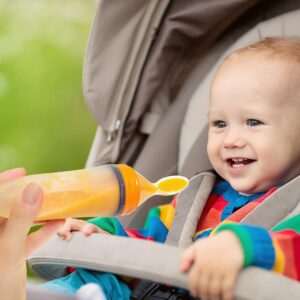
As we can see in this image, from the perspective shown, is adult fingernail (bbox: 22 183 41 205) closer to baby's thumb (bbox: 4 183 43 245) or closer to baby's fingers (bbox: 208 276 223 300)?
baby's thumb (bbox: 4 183 43 245)

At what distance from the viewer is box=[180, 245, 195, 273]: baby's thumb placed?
72cm

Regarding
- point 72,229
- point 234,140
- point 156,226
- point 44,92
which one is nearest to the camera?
point 72,229

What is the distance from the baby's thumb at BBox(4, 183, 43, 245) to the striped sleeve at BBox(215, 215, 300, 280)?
23 centimetres

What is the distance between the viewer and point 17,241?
0.78 metres

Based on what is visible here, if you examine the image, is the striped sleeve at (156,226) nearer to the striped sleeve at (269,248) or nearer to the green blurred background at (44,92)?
the striped sleeve at (269,248)

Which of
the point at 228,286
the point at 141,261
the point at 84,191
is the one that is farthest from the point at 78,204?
the point at 228,286

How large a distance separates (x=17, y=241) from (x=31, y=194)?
0.06m

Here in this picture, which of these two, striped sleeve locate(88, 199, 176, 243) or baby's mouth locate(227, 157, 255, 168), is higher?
baby's mouth locate(227, 157, 255, 168)

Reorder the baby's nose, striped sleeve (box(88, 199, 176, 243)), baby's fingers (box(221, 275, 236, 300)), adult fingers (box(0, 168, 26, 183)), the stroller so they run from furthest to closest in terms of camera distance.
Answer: the stroller → striped sleeve (box(88, 199, 176, 243)) → the baby's nose → adult fingers (box(0, 168, 26, 183)) → baby's fingers (box(221, 275, 236, 300))

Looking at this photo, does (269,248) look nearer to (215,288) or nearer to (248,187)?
(215,288)

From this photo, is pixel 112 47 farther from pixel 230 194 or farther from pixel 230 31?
pixel 230 194

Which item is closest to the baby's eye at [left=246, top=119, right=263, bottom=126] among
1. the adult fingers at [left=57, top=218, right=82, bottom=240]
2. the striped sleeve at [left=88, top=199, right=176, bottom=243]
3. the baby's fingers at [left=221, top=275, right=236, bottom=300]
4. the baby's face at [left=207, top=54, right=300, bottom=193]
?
the baby's face at [left=207, top=54, right=300, bottom=193]

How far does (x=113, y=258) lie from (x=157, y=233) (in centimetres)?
42

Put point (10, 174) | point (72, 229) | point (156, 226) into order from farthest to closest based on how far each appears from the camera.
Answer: point (156, 226), point (72, 229), point (10, 174)
